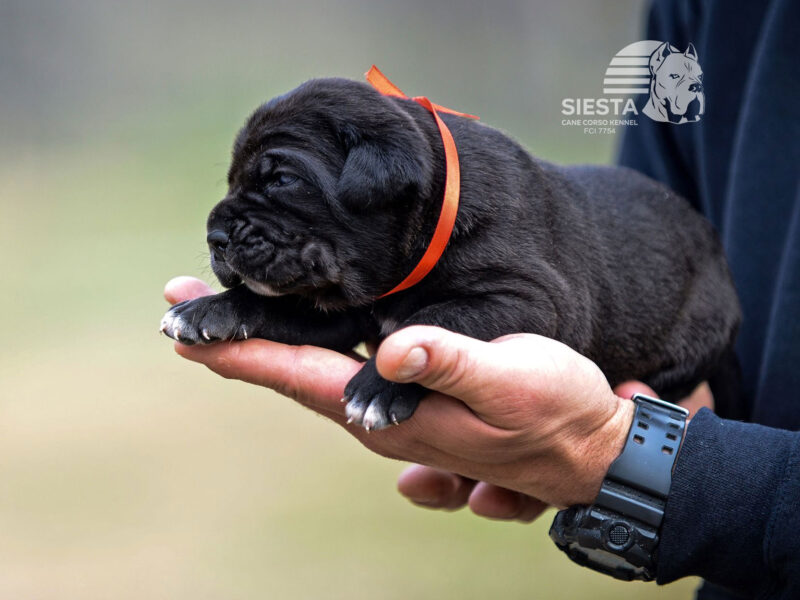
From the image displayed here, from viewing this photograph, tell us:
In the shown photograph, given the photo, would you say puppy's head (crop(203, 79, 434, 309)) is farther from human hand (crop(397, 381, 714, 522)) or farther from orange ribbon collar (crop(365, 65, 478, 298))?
human hand (crop(397, 381, 714, 522))

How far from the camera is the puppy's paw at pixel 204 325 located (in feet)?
9.09

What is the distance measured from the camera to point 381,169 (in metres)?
2.66

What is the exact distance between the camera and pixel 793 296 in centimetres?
333

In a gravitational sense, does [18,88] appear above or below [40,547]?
above

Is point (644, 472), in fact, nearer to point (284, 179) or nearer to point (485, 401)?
point (485, 401)

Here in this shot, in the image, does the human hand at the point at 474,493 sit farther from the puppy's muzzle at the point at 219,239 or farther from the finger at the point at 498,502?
the puppy's muzzle at the point at 219,239

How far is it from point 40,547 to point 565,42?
9515 millimetres

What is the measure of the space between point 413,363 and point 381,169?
2.45ft

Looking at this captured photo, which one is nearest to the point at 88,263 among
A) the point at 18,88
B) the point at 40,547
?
the point at 18,88

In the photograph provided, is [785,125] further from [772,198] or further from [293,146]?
[293,146]

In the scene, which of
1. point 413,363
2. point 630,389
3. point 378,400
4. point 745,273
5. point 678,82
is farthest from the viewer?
point 678,82

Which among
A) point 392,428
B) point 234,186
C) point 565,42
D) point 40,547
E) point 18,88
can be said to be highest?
point 565,42

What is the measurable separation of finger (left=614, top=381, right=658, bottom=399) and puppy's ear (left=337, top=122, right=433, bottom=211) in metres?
1.20

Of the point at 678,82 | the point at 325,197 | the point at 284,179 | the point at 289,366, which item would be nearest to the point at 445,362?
the point at 289,366
